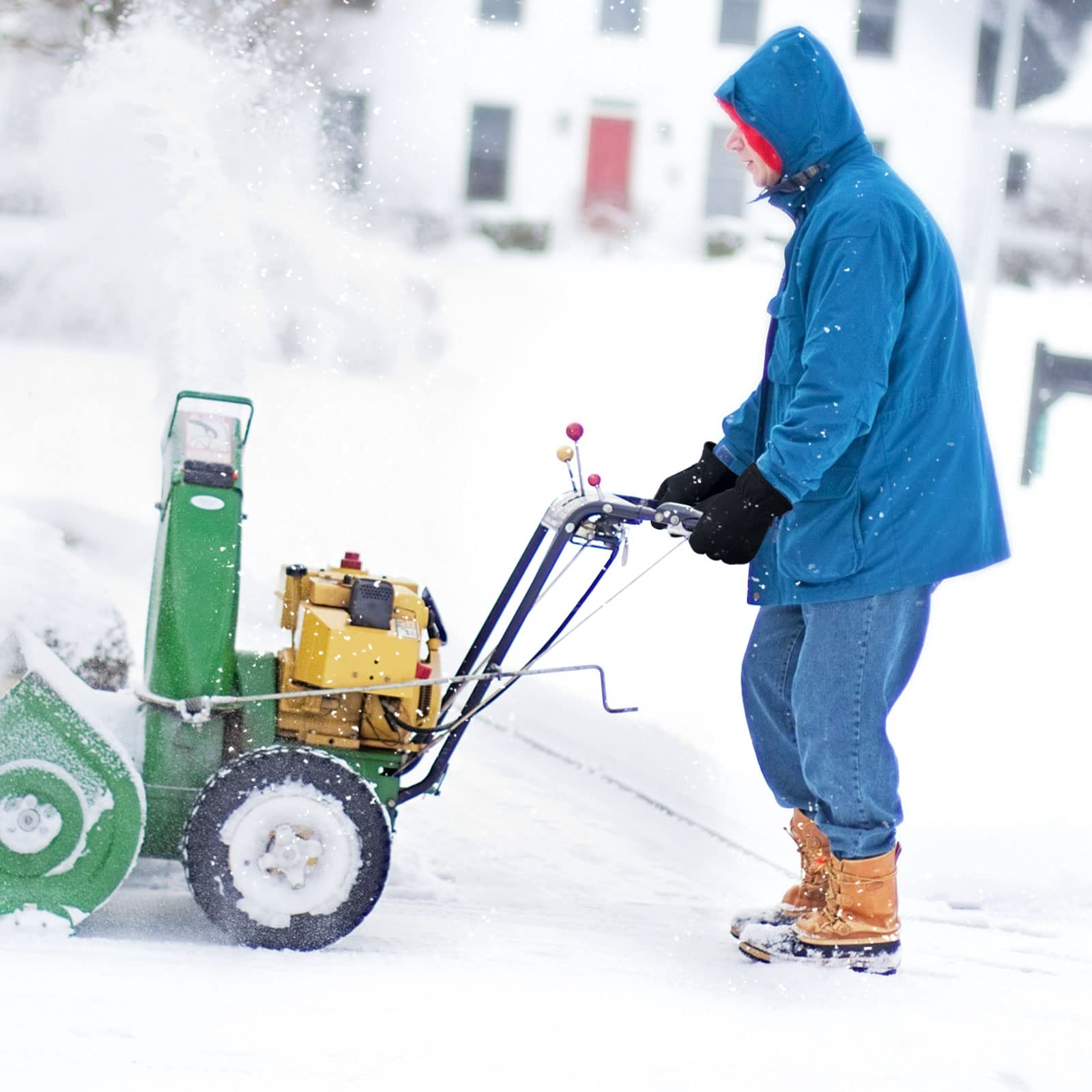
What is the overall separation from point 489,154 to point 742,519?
3.19 meters

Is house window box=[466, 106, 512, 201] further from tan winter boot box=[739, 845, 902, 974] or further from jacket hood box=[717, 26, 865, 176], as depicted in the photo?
tan winter boot box=[739, 845, 902, 974]

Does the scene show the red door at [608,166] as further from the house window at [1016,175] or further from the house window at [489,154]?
the house window at [1016,175]

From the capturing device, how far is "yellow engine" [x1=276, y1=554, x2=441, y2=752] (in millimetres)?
1897

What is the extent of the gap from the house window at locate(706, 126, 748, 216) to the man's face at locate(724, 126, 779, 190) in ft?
9.73

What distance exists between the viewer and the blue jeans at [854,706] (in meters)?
1.86

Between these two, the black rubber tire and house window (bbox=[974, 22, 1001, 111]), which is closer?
the black rubber tire

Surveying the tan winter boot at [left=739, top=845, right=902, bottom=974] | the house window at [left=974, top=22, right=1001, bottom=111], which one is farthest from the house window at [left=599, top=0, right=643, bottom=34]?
the tan winter boot at [left=739, top=845, right=902, bottom=974]

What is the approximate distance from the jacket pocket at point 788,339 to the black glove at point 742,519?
20 cm

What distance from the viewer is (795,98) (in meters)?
1.81

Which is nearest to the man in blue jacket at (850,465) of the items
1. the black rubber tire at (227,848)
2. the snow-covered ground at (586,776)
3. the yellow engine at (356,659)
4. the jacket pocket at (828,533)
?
the jacket pocket at (828,533)

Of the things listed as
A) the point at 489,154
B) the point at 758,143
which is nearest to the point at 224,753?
the point at 758,143

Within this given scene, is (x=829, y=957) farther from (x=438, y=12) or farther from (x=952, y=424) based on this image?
(x=438, y=12)

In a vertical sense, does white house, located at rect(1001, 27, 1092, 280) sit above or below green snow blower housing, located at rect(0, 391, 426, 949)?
above

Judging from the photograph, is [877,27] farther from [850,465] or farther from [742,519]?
[742,519]
